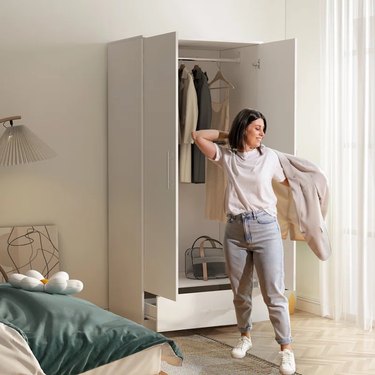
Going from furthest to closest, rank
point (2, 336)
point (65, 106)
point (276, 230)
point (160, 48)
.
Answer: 1. point (65, 106)
2. point (160, 48)
3. point (276, 230)
4. point (2, 336)

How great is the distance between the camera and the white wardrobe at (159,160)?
531 centimetres

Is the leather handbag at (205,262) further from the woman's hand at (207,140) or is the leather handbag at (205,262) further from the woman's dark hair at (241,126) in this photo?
the woman's dark hair at (241,126)

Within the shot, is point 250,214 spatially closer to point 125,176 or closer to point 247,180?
point 247,180

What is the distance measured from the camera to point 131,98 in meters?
5.66

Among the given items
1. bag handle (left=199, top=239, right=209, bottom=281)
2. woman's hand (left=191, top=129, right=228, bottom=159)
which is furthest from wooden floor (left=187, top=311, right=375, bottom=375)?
woman's hand (left=191, top=129, right=228, bottom=159)

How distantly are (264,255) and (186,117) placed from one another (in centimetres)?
130

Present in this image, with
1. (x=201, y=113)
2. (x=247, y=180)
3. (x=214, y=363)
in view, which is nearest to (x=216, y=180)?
(x=201, y=113)

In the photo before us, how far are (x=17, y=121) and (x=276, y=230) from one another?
2.00 m

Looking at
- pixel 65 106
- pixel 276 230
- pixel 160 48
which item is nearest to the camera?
pixel 276 230

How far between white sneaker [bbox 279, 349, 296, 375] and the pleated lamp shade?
196cm

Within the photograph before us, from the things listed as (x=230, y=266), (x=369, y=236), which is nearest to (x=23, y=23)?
(x=230, y=266)

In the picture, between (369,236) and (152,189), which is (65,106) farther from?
(369,236)

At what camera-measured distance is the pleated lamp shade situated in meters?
5.19

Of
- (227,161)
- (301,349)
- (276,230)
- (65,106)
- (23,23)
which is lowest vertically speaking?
(301,349)
